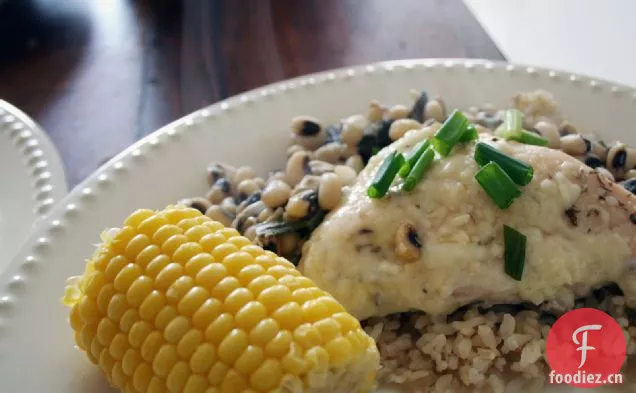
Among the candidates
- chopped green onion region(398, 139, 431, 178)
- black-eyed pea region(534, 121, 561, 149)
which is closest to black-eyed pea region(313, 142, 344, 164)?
chopped green onion region(398, 139, 431, 178)

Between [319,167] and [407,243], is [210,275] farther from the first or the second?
[319,167]

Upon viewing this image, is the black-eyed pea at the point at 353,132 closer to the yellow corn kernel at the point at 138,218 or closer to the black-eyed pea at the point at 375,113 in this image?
the black-eyed pea at the point at 375,113

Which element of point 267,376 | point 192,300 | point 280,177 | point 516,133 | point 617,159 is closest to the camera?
point 267,376

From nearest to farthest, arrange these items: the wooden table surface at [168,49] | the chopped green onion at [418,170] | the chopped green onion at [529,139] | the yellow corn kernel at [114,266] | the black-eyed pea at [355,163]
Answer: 1. the yellow corn kernel at [114,266]
2. the chopped green onion at [418,170]
3. the chopped green onion at [529,139]
4. the black-eyed pea at [355,163]
5. the wooden table surface at [168,49]

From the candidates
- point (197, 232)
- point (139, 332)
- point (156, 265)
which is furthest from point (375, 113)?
point (139, 332)

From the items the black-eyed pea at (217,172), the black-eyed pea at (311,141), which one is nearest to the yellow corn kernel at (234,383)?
the black-eyed pea at (217,172)

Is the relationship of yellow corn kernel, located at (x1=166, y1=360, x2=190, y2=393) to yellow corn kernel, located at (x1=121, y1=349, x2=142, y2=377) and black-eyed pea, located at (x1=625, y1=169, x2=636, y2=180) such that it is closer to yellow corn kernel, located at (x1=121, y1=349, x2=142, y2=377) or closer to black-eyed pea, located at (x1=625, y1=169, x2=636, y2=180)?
yellow corn kernel, located at (x1=121, y1=349, x2=142, y2=377)

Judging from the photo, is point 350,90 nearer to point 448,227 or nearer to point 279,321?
point 448,227
